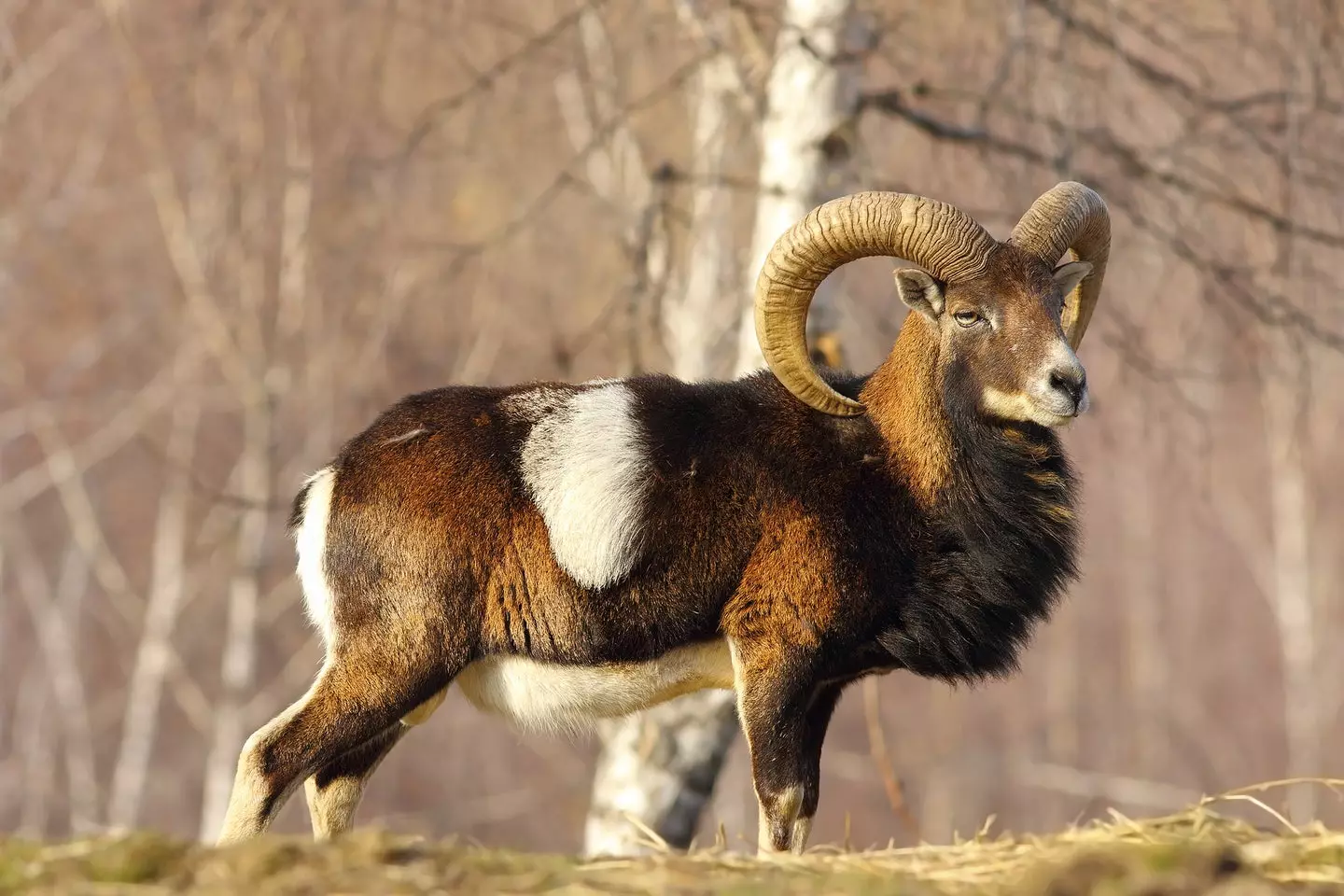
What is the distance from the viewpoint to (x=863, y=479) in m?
6.23

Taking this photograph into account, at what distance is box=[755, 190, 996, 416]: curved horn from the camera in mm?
6320

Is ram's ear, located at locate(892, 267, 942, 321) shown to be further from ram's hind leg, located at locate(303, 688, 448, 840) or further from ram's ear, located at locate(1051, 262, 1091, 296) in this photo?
ram's hind leg, located at locate(303, 688, 448, 840)

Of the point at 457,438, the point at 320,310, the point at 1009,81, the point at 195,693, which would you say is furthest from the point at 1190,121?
the point at 195,693

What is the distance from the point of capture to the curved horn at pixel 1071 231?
21.6 ft

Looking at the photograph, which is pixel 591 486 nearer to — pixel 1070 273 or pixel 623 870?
pixel 623 870

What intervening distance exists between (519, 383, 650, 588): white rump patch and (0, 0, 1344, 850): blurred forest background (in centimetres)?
269

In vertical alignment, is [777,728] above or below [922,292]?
below

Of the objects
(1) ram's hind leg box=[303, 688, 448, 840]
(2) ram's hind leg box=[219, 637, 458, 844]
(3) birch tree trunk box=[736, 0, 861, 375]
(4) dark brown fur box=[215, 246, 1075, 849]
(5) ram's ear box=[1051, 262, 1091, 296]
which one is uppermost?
(3) birch tree trunk box=[736, 0, 861, 375]

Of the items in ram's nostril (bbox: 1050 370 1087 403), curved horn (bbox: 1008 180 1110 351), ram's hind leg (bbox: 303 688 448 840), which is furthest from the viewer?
curved horn (bbox: 1008 180 1110 351)

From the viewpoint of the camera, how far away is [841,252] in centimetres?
643

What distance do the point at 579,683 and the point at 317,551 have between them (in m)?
1.11

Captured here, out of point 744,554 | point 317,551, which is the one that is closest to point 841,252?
point 744,554

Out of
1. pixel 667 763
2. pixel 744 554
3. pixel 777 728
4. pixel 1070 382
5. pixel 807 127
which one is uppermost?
pixel 807 127

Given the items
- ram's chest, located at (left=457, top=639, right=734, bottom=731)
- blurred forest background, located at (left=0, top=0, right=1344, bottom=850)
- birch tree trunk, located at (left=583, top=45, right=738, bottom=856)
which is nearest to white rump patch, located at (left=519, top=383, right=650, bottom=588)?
ram's chest, located at (left=457, top=639, right=734, bottom=731)
